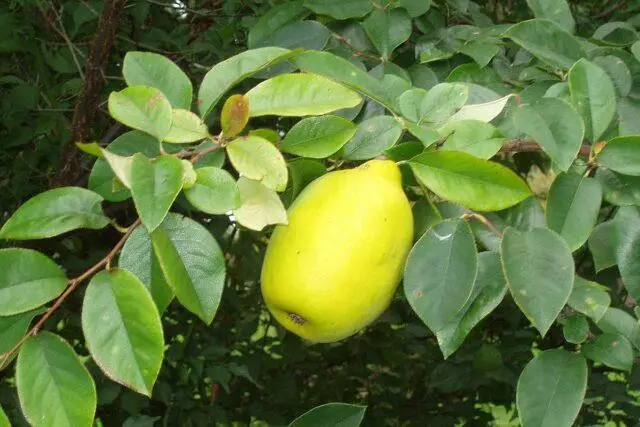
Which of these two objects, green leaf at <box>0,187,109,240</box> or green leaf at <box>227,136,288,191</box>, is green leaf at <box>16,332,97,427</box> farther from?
green leaf at <box>227,136,288,191</box>

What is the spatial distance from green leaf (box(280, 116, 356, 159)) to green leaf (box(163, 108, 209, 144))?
8cm

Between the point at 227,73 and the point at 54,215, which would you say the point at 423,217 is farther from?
the point at 54,215

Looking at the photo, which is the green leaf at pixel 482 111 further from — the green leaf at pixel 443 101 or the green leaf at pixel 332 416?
the green leaf at pixel 332 416

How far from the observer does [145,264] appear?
27.4 inches

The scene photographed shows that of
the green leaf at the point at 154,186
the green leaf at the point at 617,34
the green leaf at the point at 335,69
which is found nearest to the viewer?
the green leaf at the point at 154,186

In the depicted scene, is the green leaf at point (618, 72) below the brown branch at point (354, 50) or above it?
above

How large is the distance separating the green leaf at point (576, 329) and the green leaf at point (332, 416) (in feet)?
0.75

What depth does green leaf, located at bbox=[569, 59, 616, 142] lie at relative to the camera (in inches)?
31.0

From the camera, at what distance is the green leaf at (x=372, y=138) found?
0.78 m

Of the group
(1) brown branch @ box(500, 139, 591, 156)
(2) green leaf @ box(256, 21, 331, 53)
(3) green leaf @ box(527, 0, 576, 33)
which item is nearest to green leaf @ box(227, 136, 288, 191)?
(1) brown branch @ box(500, 139, 591, 156)

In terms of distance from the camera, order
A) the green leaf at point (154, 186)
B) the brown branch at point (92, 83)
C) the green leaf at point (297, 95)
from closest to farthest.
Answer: the green leaf at point (154, 186) → the green leaf at point (297, 95) → the brown branch at point (92, 83)

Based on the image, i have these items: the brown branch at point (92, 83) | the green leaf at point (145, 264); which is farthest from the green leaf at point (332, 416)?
the brown branch at point (92, 83)

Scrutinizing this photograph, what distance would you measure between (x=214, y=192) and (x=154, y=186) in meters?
0.06

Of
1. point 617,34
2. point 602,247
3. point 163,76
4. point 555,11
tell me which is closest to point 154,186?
point 163,76
